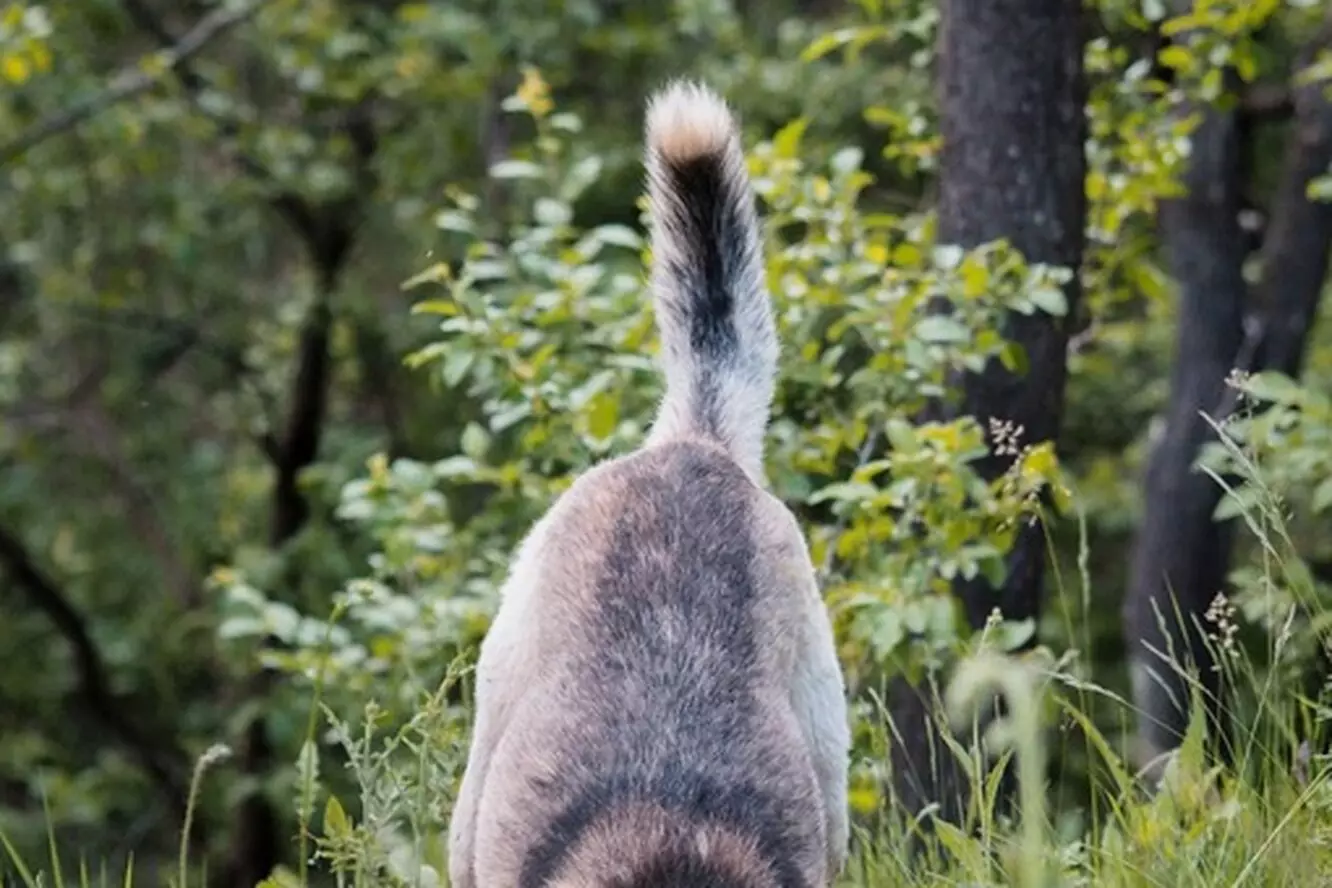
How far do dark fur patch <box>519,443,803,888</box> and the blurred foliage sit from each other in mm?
575

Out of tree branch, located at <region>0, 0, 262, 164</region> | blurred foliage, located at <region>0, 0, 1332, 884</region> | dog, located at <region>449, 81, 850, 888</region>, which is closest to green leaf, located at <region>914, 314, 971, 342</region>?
blurred foliage, located at <region>0, 0, 1332, 884</region>

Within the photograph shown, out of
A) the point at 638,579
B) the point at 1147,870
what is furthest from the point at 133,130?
the point at 1147,870

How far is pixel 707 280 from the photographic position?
4711 millimetres

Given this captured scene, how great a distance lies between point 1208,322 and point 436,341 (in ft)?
14.4

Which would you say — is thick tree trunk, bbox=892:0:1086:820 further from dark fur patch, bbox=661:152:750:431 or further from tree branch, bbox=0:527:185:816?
tree branch, bbox=0:527:185:816

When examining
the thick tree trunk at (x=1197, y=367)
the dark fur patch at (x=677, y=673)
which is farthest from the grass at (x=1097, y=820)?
the thick tree trunk at (x=1197, y=367)

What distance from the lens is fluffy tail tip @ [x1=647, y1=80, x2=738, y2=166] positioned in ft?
14.9

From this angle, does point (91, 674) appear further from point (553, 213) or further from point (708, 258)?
point (708, 258)

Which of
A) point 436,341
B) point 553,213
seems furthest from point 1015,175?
point 436,341

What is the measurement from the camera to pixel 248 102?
41.8 feet

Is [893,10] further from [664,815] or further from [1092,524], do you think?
[1092,524]

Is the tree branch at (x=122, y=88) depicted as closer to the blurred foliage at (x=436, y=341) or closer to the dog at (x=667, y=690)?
the blurred foliage at (x=436, y=341)

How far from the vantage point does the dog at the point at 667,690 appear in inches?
137

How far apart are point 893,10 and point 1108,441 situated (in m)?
6.71
